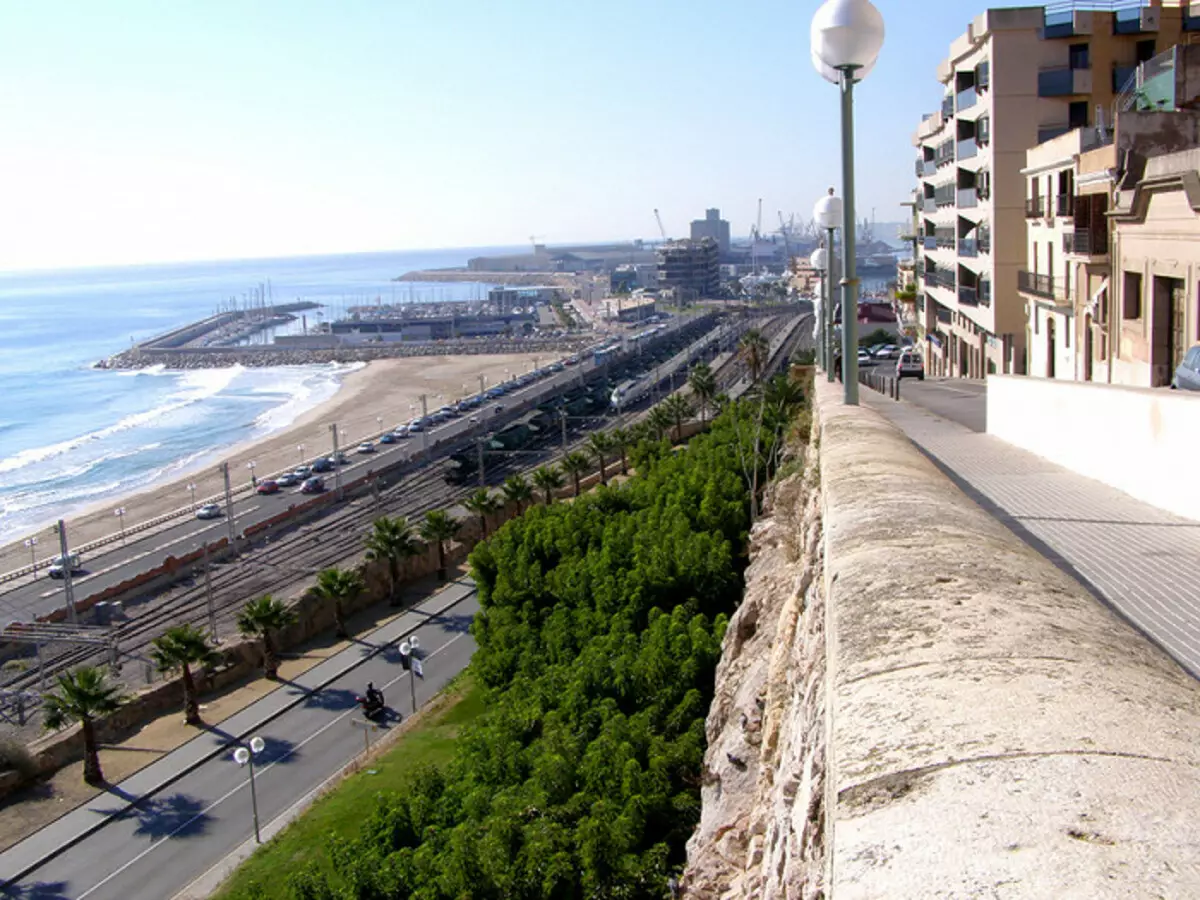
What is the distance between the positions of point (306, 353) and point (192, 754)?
305 ft

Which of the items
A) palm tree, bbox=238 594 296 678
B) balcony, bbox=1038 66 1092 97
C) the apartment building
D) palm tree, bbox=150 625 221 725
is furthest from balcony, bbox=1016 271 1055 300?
palm tree, bbox=150 625 221 725

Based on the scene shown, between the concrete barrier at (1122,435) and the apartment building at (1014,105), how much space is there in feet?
51.0

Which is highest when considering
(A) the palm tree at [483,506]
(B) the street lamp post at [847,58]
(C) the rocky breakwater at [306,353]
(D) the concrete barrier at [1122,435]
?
(B) the street lamp post at [847,58]

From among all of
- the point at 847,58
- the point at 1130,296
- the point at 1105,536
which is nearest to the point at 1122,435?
the point at 1105,536

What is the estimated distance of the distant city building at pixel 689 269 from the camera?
15812 centimetres

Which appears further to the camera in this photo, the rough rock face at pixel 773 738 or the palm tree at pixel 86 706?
the palm tree at pixel 86 706

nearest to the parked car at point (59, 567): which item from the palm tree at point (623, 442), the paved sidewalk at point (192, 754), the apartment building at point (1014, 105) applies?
the paved sidewalk at point (192, 754)

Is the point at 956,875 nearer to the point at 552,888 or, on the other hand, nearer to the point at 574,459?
the point at 552,888

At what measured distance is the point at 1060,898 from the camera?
1.73 m

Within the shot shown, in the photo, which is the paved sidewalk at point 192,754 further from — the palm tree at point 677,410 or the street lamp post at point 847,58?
the palm tree at point 677,410

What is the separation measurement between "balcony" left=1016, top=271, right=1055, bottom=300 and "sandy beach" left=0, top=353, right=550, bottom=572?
33221mm

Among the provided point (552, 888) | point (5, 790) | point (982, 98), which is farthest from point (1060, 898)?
point (982, 98)

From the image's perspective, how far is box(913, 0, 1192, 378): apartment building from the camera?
26.7 metres

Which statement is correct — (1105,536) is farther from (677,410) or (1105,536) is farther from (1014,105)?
(677,410)
